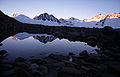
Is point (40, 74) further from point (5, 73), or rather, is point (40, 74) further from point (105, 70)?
point (105, 70)

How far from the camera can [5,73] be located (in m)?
7.08

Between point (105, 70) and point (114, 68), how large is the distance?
0.60 m

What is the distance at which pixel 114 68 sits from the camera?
8242 millimetres

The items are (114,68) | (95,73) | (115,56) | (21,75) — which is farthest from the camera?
(115,56)

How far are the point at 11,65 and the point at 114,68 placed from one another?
6904mm

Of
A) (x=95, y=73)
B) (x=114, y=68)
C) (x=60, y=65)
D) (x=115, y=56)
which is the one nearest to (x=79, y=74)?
(x=95, y=73)

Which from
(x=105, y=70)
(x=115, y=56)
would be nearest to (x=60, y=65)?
(x=105, y=70)

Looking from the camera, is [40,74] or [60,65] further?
[60,65]

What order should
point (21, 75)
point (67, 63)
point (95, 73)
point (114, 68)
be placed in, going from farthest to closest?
point (67, 63) → point (114, 68) → point (95, 73) → point (21, 75)

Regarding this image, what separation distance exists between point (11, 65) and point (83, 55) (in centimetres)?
640

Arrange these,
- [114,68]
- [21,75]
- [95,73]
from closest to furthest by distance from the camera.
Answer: [21,75] < [95,73] < [114,68]

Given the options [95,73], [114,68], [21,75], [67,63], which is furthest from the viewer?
[67,63]

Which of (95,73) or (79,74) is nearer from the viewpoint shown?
(79,74)

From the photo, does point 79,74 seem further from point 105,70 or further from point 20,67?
point 20,67
